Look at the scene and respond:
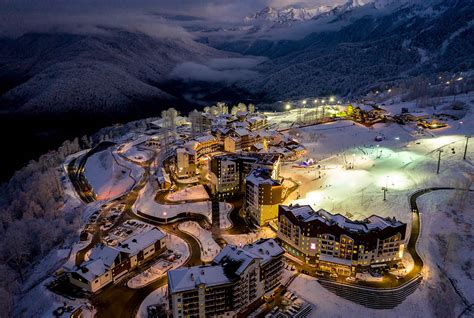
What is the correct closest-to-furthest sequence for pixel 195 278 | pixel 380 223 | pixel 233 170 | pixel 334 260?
pixel 195 278
pixel 334 260
pixel 380 223
pixel 233 170

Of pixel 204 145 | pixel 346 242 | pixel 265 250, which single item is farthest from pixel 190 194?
pixel 346 242

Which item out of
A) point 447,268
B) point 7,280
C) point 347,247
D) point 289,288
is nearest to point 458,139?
point 447,268

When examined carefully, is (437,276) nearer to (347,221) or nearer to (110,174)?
(347,221)

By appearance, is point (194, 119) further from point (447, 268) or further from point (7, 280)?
point (447, 268)

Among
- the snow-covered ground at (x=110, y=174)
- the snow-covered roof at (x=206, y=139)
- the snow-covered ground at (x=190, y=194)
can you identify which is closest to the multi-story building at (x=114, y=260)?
the snow-covered ground at (x=190, y=194)

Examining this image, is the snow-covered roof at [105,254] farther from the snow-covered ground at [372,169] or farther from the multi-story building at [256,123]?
the multi-story building at [256,123]
